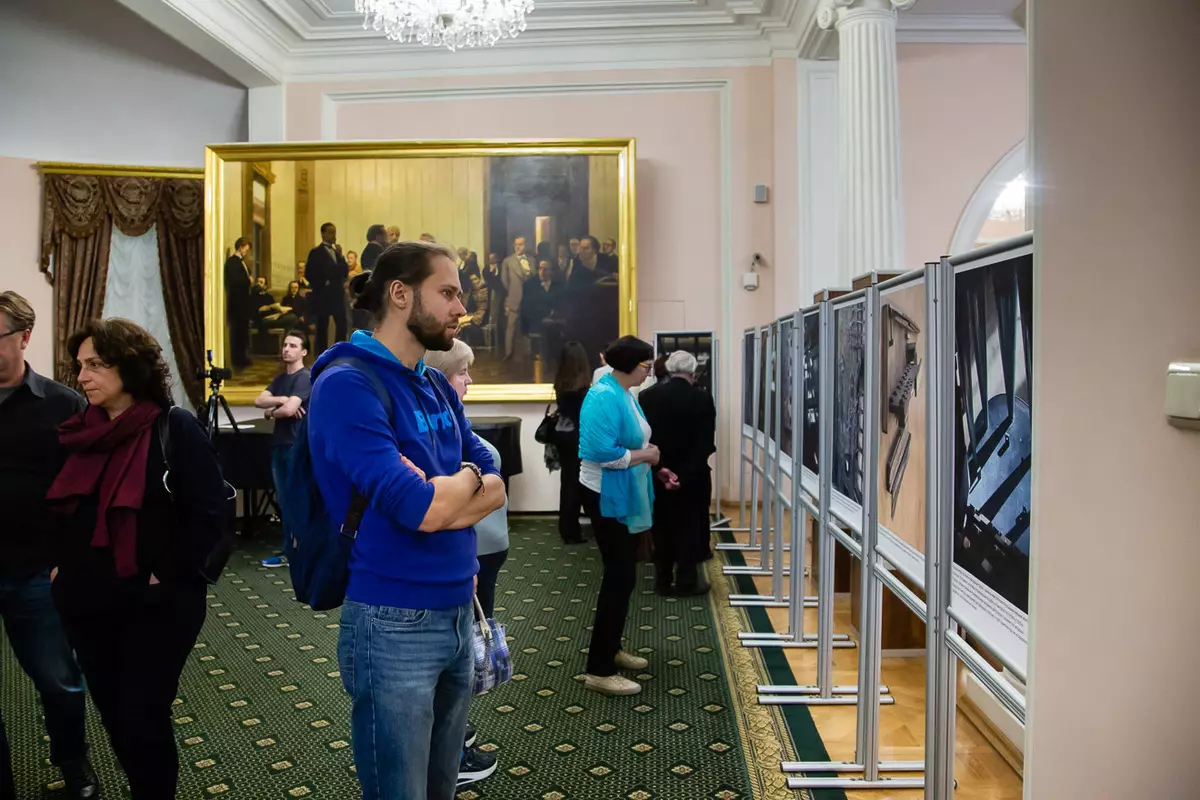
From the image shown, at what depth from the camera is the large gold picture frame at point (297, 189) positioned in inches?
343

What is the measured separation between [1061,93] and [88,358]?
7.80ft

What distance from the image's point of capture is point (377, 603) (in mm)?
1833

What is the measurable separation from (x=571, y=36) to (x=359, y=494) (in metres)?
8.21

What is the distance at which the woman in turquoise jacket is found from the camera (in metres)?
3.86

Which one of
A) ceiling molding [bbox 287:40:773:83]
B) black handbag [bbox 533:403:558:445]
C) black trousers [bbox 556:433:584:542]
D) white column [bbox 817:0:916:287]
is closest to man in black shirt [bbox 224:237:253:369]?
ceiling molding [bbox 287:40:773:83]

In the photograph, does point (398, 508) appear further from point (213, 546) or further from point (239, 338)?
point (239, 338)

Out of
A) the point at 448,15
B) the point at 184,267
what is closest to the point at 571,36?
the point at 448,15

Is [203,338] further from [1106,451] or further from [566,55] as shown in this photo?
[1106,451]

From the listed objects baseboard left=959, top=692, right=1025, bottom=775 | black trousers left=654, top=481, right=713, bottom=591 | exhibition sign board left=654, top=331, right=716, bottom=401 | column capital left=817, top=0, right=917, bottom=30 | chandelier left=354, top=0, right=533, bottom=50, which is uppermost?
column capital left=817, top=0, right=917, bottom=30

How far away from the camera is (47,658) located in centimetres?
291

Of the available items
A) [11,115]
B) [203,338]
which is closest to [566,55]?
[203,338]

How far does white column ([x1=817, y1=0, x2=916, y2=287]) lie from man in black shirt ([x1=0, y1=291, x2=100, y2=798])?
590 centimetres

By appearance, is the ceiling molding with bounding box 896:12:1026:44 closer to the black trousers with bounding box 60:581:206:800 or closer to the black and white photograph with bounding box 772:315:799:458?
the black and white photograph with bounding box 772:315:799:458

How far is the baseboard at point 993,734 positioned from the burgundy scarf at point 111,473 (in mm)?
2893
